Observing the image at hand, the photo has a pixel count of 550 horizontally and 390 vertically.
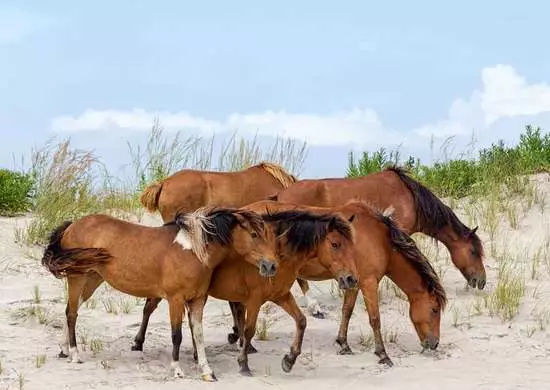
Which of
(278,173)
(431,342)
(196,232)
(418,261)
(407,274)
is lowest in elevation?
(431,342)

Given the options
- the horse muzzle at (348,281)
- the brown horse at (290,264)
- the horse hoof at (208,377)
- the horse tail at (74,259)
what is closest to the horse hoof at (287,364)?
the brown horse at (290,264)

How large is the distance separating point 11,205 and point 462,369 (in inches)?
285

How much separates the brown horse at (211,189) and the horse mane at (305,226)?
2.51 m

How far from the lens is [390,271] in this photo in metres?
7.76

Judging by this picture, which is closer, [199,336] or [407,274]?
[199,336]

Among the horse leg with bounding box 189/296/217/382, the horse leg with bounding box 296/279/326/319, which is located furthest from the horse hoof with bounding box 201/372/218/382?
the horse leg with bounding box 296/279/326/319

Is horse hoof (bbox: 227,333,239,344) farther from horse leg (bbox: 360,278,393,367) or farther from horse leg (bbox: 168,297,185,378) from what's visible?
horse leg (bbox: 360,278,393,367)

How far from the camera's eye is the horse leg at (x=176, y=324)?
22.0 feet

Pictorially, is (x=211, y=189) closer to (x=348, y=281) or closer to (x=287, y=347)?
(x=287, y=347)

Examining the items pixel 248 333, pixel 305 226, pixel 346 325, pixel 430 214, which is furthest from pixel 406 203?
pixel 248 333

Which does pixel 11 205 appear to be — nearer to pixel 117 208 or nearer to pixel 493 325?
pixel 117 208

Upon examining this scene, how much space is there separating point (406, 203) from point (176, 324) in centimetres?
329

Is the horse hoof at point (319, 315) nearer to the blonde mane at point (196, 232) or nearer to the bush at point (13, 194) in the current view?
the blonde mane at point (196, 232)

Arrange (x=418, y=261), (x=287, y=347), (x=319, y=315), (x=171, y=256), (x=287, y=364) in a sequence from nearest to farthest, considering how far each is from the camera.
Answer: (x=171, y=256) < (x=287, y=364) < (x=418, y=261) < (x=287, y=347) < (x=319, y=315)
